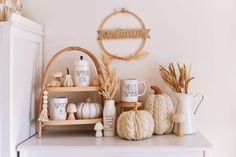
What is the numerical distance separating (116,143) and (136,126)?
0.12 metres

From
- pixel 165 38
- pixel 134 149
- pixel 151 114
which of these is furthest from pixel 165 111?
pixel 165 38

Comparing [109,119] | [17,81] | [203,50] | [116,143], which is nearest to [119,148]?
[116,143]

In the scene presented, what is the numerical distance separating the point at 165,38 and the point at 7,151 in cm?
98

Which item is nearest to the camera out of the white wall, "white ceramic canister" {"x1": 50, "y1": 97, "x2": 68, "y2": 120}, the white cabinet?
the white cabinet

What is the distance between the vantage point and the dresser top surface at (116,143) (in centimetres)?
133

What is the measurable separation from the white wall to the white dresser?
1.09 feet

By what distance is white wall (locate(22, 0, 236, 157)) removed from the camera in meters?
1.72

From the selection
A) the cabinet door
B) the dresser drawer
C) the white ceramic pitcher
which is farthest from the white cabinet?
the white ceramic pitcher

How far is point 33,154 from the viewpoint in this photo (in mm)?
1378

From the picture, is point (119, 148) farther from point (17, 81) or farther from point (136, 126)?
point (17, 81)

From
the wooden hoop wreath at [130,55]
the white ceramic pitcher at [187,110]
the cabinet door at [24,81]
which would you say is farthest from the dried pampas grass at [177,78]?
the cabinet door at [24,81]

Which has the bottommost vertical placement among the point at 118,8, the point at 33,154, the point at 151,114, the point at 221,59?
the point at 33,154

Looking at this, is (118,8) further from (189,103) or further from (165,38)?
(189,103)

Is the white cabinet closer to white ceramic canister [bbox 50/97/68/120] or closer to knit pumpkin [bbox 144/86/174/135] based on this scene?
white ceramic canister [bbox 50/97/68/120]
